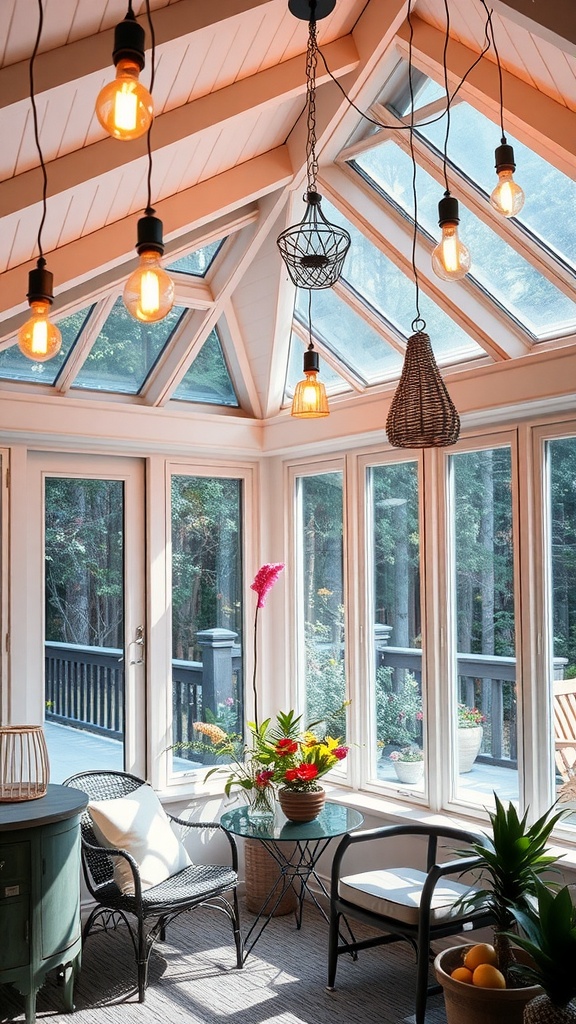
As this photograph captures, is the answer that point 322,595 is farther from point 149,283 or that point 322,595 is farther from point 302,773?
point 149,283

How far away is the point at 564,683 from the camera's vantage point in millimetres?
3832

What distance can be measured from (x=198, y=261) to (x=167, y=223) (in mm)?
1036

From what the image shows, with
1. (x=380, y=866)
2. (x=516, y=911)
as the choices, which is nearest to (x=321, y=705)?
(x=380, y=866)

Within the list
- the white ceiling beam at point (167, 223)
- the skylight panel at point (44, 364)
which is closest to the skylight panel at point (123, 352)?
the skylight panel at point (44, 364)

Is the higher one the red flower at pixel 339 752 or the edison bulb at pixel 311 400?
the edison bulb at pixel 311 400

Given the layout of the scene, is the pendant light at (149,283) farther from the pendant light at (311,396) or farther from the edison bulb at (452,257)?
the pendant light at (311,396)

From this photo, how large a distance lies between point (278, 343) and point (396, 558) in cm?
136

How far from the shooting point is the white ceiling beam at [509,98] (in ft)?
9.96

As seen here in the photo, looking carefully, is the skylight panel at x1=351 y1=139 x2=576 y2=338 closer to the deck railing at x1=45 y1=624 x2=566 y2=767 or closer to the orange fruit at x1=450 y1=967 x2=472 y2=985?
the deck railing at x1=45 y1=624 x2=566 y2=767

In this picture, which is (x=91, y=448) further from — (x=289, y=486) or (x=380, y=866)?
(x=380, y=866)

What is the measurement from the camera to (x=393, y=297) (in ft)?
14.3

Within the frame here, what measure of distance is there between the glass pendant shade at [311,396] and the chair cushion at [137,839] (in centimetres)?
198

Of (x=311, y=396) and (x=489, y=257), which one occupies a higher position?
(x=489, y=257)

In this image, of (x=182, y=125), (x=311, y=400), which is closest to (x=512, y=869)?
(x=311, y=400)
